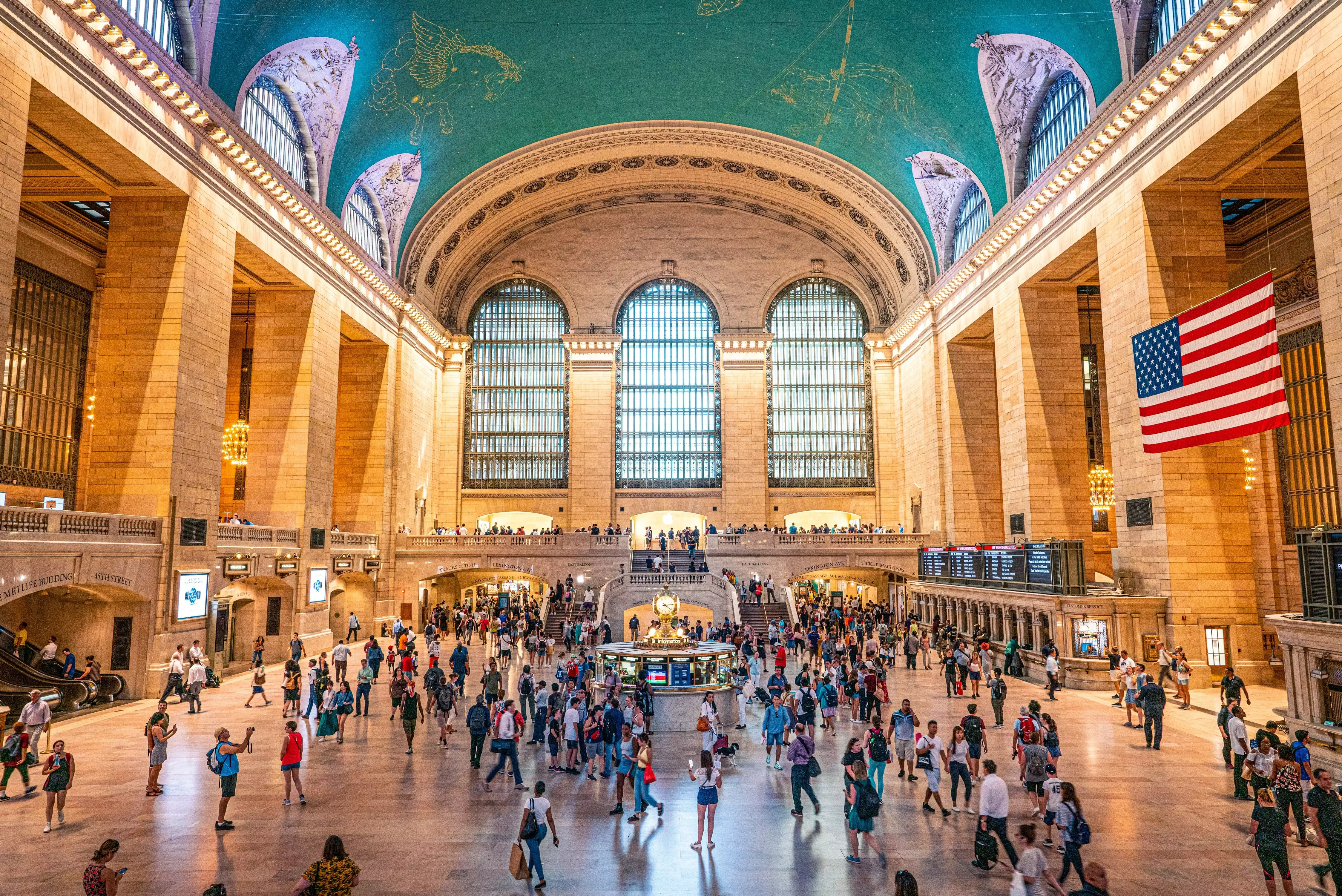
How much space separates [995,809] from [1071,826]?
0.65 meters

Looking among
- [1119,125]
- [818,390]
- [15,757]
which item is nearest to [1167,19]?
[1119,125]

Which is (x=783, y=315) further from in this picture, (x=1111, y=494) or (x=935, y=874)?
(x=935, y=874)

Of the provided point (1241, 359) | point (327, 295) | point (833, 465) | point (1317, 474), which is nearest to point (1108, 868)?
Result: point (1241, 359)

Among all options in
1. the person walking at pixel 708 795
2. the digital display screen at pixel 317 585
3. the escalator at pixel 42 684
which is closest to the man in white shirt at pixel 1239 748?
the person walking at pixel 708 795

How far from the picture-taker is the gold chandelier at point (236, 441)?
2331 cm

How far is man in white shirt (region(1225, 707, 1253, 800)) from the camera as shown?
31.6 feet

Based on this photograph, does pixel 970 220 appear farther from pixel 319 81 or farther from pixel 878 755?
pixel 878 755

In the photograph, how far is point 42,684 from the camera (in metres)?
14.7

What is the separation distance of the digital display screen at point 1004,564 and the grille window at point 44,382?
24818mm

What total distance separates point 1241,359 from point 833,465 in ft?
86.3

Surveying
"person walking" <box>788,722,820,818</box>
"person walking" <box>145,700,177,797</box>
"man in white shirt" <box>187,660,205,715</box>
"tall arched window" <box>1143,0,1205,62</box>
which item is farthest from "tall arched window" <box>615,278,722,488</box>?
"person walking" <box>788,722,820,818</box>

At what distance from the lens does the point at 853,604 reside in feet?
102

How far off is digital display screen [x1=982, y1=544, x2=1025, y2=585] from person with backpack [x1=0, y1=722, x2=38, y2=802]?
19.2 meters

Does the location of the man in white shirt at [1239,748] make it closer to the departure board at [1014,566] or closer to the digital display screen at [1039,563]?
the departure board at [1014,566]
